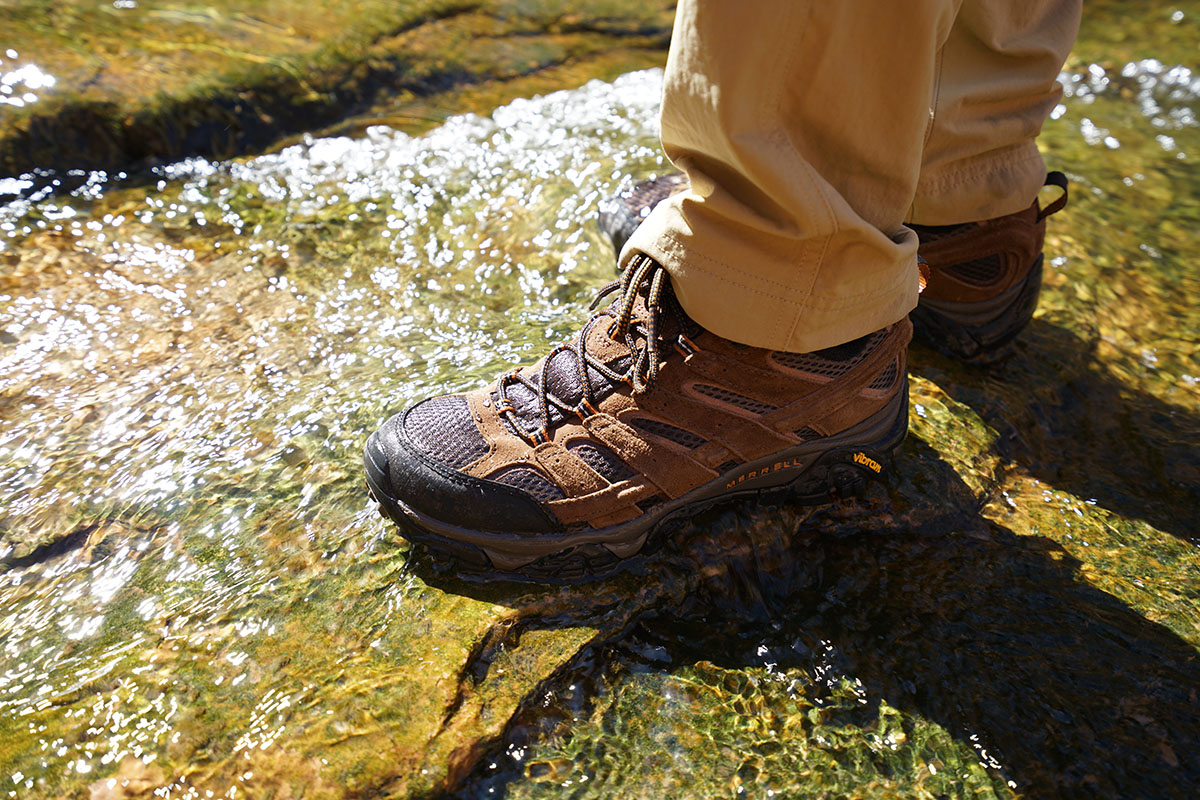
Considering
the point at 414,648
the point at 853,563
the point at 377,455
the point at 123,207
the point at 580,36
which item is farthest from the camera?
the point at 580,36

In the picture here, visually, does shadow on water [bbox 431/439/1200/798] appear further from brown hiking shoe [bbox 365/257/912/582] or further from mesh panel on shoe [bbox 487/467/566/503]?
mesh panel on shoe [bbox 487/467/566/503]

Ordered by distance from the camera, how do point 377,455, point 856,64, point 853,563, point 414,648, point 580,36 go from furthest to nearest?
point 580,36 → point 853,563 → point 377,455 → point 414,648 → point 856,64

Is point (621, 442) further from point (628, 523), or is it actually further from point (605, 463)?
point (628, 523)

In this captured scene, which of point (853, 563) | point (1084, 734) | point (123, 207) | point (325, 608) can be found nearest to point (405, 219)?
point (123, 207)

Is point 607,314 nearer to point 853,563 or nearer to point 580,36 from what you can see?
point 853,563

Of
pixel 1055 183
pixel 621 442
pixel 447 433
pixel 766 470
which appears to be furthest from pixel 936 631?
pixel 1055 183

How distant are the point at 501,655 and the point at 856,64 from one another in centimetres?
134

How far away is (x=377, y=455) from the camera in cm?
184

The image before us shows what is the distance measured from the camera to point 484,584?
1.83m

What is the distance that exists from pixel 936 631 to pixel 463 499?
1.10m

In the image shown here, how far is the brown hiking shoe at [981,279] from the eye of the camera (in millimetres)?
2320

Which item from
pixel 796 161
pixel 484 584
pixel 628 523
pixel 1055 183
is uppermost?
pixel 796 161

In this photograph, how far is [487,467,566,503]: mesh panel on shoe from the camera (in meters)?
1.78

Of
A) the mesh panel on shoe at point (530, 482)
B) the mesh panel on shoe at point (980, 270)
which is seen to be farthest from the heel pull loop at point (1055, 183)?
the mesh panel on shoe at point (530, 482)
